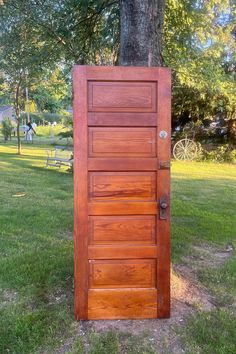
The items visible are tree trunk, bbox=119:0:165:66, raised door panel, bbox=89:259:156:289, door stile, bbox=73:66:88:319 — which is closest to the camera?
door stile, bbox=73:66:88:319

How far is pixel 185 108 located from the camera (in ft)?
63.2

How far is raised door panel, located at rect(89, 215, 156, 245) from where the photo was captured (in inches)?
130

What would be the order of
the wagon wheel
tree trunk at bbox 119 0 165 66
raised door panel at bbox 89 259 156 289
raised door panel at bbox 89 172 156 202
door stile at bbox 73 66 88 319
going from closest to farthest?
door stile at bbox 73 66 88 319, raised door panel at bbox 89 172 156 202, raised door panel at bbox 89 259 156 289, tree trunk at bbox 119 0 165 66, the wagon wheel

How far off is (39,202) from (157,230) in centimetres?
534

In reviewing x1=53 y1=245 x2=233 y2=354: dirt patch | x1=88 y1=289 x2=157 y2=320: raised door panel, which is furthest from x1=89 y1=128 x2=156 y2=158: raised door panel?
x1=53 y1=245 x2=233 y2=354: dirt patch

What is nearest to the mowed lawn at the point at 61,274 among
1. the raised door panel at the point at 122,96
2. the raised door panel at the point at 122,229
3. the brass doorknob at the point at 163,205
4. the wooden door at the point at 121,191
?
the wooden door at the point at 121,191

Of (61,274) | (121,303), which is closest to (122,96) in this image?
(121,303)

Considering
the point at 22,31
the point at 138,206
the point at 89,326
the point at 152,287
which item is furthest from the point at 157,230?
the point at 22,31

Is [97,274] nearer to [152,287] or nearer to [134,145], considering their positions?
[152,287]

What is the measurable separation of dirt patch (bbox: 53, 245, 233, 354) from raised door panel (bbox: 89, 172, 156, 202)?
1056 millimetres

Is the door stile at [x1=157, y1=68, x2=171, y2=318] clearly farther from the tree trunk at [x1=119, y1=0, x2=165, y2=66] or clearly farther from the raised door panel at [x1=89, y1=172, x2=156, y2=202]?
the tree trunk at [x1=119, y1=0, x2=165, y2=66]


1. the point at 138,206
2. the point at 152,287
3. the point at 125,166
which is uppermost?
the point at 125,166

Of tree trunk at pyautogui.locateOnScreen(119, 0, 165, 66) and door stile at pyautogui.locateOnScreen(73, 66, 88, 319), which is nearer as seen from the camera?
door stile at pyautogui.locateOnScreen(73, 66, 88, 319)

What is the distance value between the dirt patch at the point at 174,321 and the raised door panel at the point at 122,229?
69 centimetres
